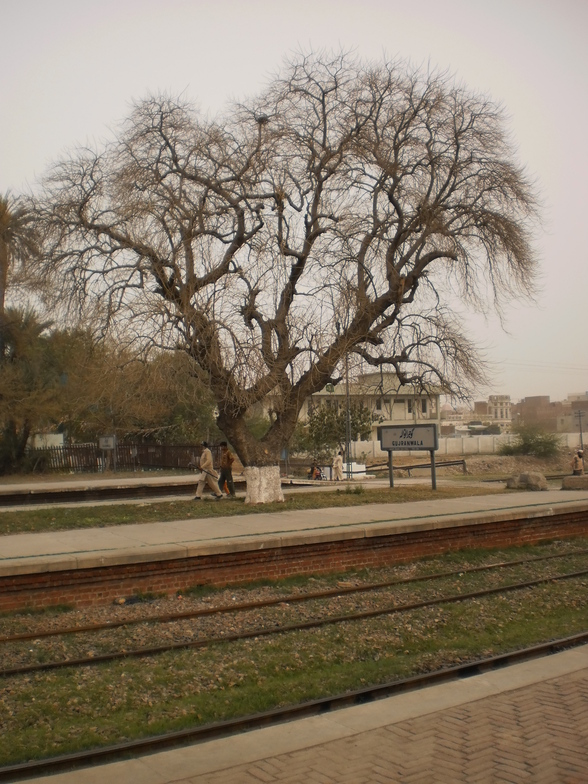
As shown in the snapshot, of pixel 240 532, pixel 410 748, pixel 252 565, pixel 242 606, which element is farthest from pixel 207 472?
pixel 410 748

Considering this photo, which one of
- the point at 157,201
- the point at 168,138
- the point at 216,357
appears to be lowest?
the point at 216,357

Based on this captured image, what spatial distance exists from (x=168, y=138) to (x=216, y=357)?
16.9 ft

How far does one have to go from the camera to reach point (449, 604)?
10.7m

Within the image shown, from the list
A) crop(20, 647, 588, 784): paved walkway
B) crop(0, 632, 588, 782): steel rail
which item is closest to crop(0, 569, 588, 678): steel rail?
crop(0, 632, 588, 782): steel rail

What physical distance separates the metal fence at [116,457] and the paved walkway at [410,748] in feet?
111

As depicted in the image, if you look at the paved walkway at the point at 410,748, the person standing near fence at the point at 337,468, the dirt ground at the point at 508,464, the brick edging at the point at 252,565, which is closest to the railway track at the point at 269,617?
the brick edging at the point at 252,565

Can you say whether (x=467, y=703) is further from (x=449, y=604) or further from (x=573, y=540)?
(x=573, y=540)

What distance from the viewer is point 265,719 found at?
247 inches

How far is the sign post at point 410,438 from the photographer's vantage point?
70.8 ft

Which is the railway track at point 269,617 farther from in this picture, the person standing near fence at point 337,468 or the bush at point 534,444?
the bush at point 534,444

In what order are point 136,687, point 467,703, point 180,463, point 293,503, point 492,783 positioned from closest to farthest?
1. point 492,783
2. point 467,703
3. point 136,687
4. point 293,503
5. point 180,463

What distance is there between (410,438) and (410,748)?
16.8 m

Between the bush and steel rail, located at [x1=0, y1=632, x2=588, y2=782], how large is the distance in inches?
2008

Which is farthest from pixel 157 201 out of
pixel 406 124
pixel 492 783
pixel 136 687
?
pixel 492 783
